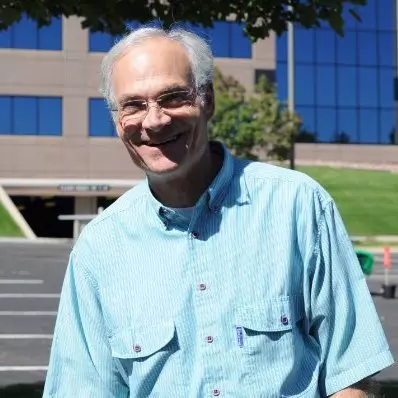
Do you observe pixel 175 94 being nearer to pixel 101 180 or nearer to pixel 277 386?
pixel 277 386

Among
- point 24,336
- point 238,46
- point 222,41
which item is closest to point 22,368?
point 24,336

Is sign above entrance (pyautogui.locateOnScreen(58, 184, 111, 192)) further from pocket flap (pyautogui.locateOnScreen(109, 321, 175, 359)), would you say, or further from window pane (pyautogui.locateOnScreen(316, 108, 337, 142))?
pocket flap (pyautogui.locateOnScreen(109, 321, 175, 359))

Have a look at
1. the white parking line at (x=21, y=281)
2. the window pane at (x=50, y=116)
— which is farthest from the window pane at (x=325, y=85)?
the white parking line at (x=21, y=281)

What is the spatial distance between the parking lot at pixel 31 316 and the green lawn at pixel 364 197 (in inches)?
509

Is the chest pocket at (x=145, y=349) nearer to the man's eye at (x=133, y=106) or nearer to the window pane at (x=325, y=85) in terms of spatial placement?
the man's eye at (x=133, y=106)

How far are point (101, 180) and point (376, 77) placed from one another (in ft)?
83.1

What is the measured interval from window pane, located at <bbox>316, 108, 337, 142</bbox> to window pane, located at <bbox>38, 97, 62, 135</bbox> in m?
20.6

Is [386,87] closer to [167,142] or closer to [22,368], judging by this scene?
[22,368]

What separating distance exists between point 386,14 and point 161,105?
6202 centimetres

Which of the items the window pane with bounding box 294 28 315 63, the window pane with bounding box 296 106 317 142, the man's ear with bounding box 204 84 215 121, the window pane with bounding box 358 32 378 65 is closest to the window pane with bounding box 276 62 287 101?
the window pane with bounding box 296 106 317 142

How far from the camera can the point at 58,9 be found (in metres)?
5.67

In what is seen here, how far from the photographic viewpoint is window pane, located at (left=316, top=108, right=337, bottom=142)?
58.6 m

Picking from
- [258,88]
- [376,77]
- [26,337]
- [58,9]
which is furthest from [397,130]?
[58,9]

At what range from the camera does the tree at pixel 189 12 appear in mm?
5398
